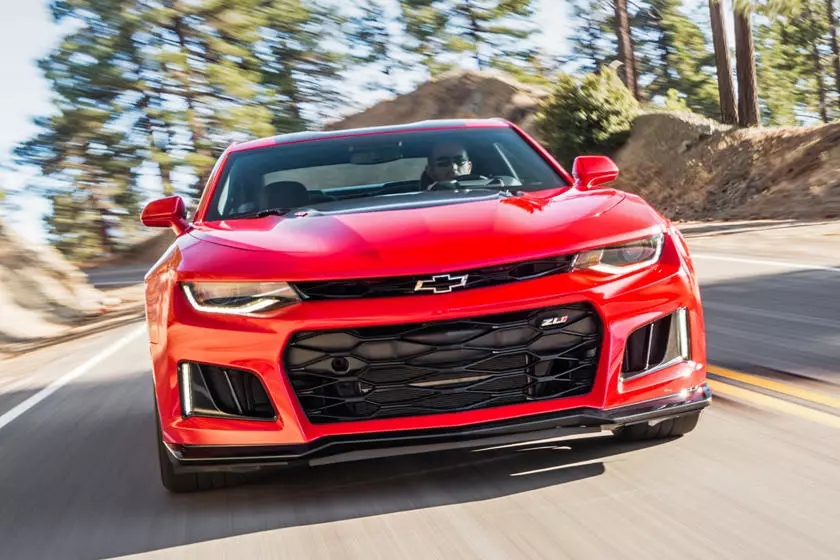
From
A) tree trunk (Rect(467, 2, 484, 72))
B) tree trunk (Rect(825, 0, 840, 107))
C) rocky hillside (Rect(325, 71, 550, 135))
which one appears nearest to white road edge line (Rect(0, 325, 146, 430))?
rocky hillside (Rect(325, 71, 550, 135))

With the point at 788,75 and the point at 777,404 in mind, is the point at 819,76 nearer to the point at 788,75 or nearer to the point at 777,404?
the point at 788,75

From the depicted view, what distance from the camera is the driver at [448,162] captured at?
5574 millimetres

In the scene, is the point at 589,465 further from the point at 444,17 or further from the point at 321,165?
the point at 444,17

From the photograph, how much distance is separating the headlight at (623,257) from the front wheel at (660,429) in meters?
0.74

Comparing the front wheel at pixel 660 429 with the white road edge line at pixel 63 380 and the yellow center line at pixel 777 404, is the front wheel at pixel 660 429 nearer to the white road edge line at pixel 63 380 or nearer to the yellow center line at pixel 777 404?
the yellow center line at pixel 777 404

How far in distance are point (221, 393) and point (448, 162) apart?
2.03 meters

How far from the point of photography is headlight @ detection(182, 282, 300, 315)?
3.97 m

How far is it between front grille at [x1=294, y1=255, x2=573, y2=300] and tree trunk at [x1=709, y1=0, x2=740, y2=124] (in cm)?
2290

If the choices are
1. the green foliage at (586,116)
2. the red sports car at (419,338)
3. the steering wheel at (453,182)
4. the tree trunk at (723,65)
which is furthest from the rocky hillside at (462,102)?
the red sports car at (419,338)

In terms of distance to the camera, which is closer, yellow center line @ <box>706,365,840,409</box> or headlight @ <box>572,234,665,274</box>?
headlight @ <box>572,234,665,274</box>

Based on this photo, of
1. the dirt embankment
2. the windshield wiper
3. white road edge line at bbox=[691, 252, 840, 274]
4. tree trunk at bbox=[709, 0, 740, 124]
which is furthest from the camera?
tree trunk at bbox=[709, 0, 740, 124]

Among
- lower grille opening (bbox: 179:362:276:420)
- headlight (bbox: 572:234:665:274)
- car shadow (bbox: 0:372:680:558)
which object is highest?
headlight (bbox: 572:234:665:274)

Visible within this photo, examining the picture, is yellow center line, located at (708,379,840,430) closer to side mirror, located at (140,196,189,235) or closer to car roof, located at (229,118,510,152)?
car roof, located at (229,118,510,152)

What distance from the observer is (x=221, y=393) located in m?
4.09
